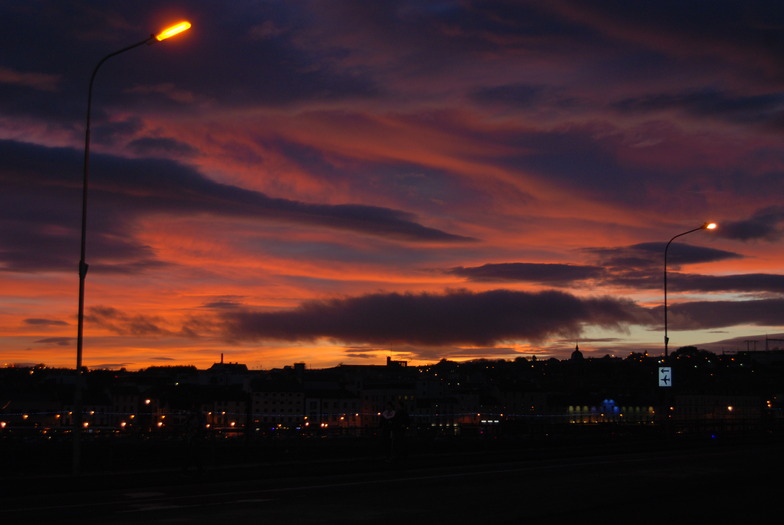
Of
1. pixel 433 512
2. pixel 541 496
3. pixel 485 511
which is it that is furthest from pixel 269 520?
pixel 541 496

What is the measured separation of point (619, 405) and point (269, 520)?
156399 millimetres

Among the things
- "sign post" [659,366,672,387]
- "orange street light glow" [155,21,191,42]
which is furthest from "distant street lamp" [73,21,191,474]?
"sign post" [659,366,672,387]

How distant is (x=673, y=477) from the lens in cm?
2389

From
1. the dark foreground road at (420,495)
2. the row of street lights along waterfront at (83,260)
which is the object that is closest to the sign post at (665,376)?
the dark foreground road at (420,495)

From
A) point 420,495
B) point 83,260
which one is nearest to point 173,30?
point 83,260

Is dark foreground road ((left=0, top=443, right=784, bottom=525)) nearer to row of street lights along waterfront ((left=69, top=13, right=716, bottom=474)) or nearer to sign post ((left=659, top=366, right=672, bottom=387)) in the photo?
row of street lights along waterfront ((left=69, top=13, right=716, bottom=474))

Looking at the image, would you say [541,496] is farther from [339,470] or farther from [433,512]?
[339,470]

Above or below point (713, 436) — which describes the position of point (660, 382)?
above

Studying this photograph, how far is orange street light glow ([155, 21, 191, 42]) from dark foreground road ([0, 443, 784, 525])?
35.8 feet

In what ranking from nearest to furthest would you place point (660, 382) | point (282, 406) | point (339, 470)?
point (339, 470) < point (660, 382) < point (282, 406)

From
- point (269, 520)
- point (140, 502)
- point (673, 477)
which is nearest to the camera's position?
point (269, 520)

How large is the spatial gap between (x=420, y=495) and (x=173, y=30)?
12.5m

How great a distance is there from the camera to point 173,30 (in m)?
21.1

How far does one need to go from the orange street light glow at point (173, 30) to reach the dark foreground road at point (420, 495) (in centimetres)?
1091
